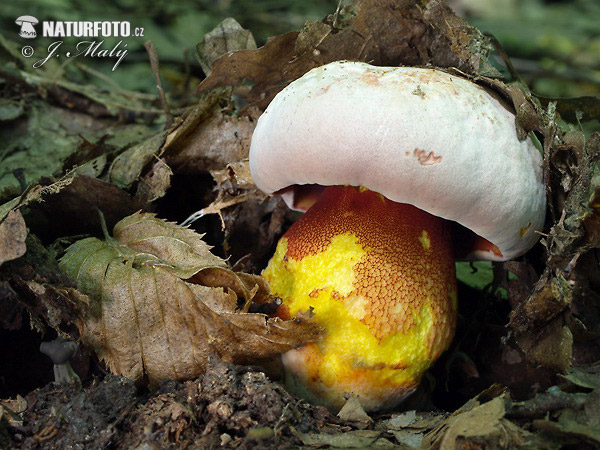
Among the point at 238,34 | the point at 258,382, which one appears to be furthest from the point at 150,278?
the point at 238,34

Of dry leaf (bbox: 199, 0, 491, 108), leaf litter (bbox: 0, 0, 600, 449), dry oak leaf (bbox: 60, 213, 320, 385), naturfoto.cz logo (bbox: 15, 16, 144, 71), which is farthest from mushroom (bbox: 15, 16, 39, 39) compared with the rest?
dry oak leaf (bbox: 60, 213, 320, 385)

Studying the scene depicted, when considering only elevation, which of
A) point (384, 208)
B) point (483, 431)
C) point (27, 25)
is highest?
point (27, 25)

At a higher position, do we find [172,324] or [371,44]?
[371,44]

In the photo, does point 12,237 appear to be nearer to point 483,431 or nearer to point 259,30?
point 483,431

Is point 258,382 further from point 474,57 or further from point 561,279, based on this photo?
point 474,57

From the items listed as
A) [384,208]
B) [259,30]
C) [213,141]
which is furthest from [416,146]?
[259,30]

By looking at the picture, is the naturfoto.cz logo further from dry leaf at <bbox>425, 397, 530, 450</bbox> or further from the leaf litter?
dry leaf at <bbox>425, 397, 530, 450</bbox>

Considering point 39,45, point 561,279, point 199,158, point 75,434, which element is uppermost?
point 39,45
